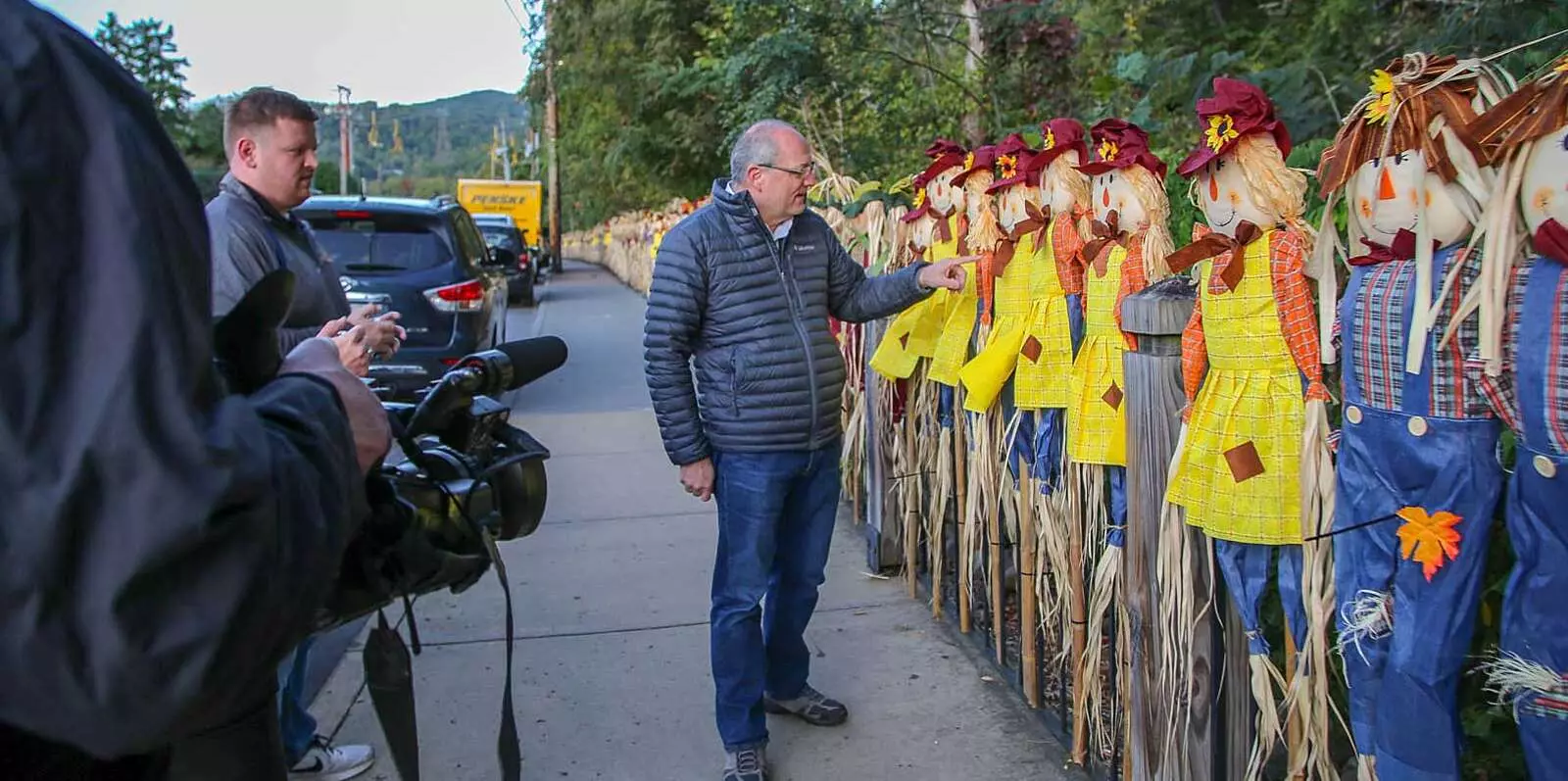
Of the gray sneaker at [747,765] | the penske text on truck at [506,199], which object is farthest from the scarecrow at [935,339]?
the penske text on truck at [506,199]

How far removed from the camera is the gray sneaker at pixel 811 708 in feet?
12.3

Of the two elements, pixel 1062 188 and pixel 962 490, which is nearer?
pixel 1062 188

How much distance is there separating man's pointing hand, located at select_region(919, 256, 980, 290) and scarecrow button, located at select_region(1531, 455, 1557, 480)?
1917mm

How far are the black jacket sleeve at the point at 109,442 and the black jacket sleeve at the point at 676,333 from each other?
2319 mm

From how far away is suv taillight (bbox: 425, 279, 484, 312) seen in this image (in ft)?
29.1

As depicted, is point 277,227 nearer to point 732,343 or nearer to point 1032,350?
point 732,343

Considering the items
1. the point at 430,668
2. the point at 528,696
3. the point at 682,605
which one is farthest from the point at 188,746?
the point at 682,605

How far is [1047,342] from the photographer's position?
11.2ft

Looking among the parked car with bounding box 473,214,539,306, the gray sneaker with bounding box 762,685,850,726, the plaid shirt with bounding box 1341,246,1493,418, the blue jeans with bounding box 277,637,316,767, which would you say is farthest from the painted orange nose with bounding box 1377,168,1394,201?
the parked car with bounding box 473,214,539,306

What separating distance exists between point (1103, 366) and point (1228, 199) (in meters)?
0.65

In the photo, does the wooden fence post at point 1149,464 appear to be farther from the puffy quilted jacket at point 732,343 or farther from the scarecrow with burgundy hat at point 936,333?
the scarecrow with burgundy hat at point 936,333

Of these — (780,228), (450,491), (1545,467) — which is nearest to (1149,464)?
(1545,467)

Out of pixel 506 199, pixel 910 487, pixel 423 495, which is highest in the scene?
pixel 506 199

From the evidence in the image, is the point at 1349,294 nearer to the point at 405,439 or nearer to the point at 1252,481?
the point at 1252,481
